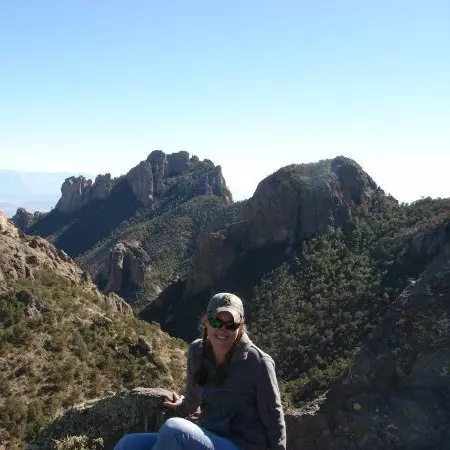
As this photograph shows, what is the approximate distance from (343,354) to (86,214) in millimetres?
136831

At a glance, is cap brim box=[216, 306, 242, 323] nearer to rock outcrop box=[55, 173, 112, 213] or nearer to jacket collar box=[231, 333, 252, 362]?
jacket collar box=[231, 333, 252, 362]

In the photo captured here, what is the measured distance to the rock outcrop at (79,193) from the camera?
170750mm

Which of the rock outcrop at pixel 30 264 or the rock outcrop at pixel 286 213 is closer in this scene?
the rock outcrop at pixel 30 264

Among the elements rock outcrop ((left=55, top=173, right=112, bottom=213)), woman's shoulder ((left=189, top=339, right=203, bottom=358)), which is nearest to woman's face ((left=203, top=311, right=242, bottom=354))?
woman's shoulder ((left=189, top=339, right=203, bottom=358))

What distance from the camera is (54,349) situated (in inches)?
1052

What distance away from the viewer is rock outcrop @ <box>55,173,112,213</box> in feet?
560

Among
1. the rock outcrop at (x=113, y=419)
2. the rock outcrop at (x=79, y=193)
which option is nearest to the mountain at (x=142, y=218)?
the rock outcrop at (x=79, y=193)

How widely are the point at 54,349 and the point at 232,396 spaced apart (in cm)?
2351

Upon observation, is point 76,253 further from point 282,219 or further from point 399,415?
point 399,415

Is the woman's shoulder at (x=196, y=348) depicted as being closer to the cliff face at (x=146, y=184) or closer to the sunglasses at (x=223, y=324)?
the sunglasses at (x=223, y=324)

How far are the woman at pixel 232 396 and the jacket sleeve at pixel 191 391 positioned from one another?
0.22 meters

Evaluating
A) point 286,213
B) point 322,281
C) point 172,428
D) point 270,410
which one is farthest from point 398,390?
point 286,213

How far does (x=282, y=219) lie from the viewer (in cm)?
7862

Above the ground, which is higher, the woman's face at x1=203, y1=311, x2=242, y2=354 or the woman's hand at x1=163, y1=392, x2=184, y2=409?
the woman's face at x1=203, y1=311, x2=242, y2=354
